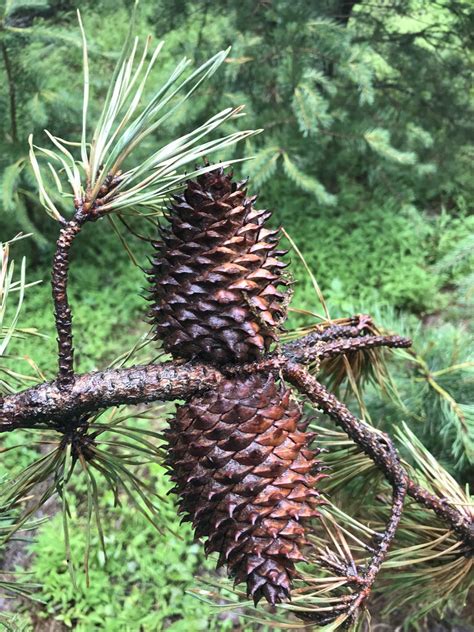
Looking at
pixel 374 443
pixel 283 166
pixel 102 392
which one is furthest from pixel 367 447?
pixel 283 166

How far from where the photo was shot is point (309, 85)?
74.3 inches

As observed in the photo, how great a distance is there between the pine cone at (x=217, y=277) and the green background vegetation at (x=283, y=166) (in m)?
1.23

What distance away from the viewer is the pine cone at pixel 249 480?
0.53 meters

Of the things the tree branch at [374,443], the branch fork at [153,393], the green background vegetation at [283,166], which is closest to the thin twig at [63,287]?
the branch fork at [153,393]

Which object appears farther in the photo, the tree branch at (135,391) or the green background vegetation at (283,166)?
the green background vegetation at (283,166)

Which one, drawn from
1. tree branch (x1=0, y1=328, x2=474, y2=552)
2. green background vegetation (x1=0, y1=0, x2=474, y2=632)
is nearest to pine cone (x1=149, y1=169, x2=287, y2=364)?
tree branch (x1=0, y1=328, x2=474, y2=552)

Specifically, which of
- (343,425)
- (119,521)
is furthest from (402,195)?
(343,425)

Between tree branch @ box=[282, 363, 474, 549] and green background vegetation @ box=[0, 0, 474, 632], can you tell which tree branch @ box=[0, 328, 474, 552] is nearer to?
tree branch @ box=[282, 363, 474, 549]

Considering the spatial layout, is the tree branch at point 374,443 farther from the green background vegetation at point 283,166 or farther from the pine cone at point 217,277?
the green background vegetation at point 283,166

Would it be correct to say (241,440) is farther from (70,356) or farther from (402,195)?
(402,195)

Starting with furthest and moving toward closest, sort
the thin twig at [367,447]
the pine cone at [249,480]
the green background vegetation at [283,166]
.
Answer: the green background vegetation at [283,166], the thin twig at [367,447], the pine cone at [249,480]

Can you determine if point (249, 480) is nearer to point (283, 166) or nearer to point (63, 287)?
point (63, 287)

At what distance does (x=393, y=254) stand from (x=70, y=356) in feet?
6.73

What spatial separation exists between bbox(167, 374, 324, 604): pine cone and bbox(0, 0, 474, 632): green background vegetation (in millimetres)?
1156
